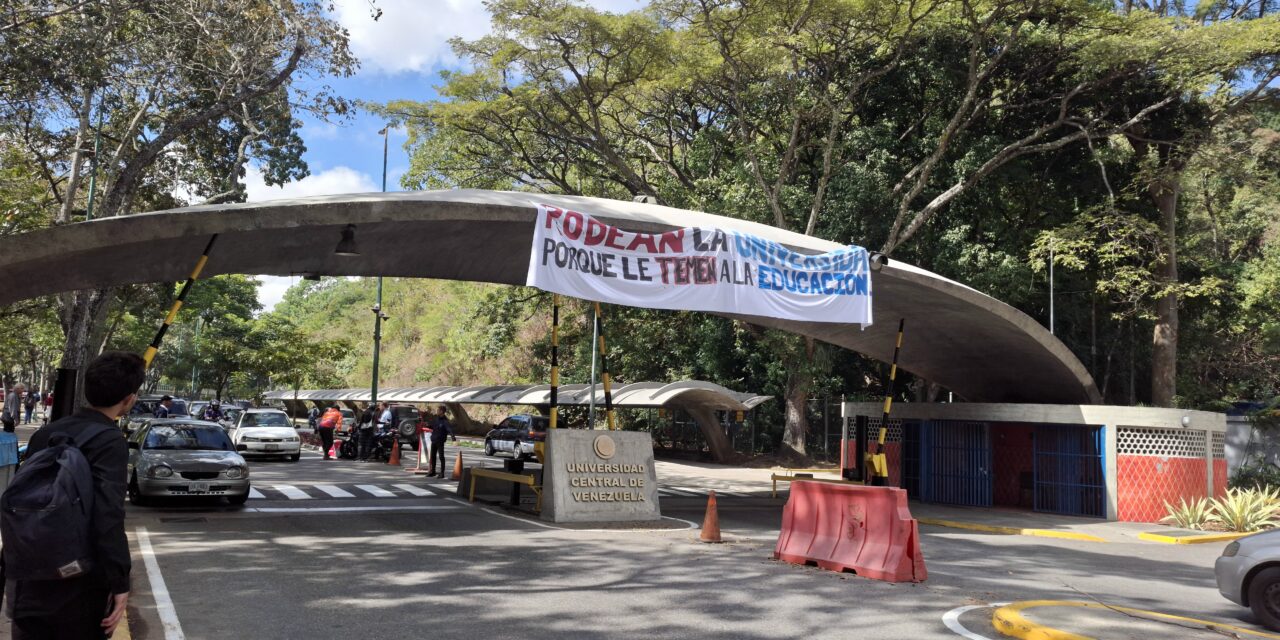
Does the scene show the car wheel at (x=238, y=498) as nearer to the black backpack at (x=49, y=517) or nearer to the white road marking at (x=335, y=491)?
the white road marking at (x=335, y=491)

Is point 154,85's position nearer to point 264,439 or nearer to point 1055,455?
point 264,439

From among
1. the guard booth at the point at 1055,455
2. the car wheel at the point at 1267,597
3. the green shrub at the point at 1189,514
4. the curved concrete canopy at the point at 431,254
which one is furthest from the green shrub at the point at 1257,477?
the car wheel at the point at 1267,597

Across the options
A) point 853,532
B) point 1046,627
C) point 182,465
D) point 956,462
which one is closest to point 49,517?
point 1046,627

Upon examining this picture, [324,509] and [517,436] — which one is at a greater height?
[517,436]

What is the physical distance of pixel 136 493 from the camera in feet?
52.2

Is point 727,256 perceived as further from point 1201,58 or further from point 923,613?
point 1201,58

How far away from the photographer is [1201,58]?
25.0 meters

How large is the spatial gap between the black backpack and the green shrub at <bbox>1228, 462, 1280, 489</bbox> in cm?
2677

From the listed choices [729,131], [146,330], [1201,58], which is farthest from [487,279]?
[146,330]

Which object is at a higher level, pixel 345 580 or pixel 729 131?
pixel 729 131

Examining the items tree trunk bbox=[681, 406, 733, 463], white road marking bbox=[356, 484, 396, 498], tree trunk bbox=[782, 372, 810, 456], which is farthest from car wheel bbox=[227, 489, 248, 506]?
tree trunk bbox=[782, 372, 810, 456]

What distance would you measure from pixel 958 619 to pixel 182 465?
41.2 ft

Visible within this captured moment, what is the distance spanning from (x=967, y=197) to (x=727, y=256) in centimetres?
1792

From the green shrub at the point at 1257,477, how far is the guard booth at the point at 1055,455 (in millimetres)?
4826
